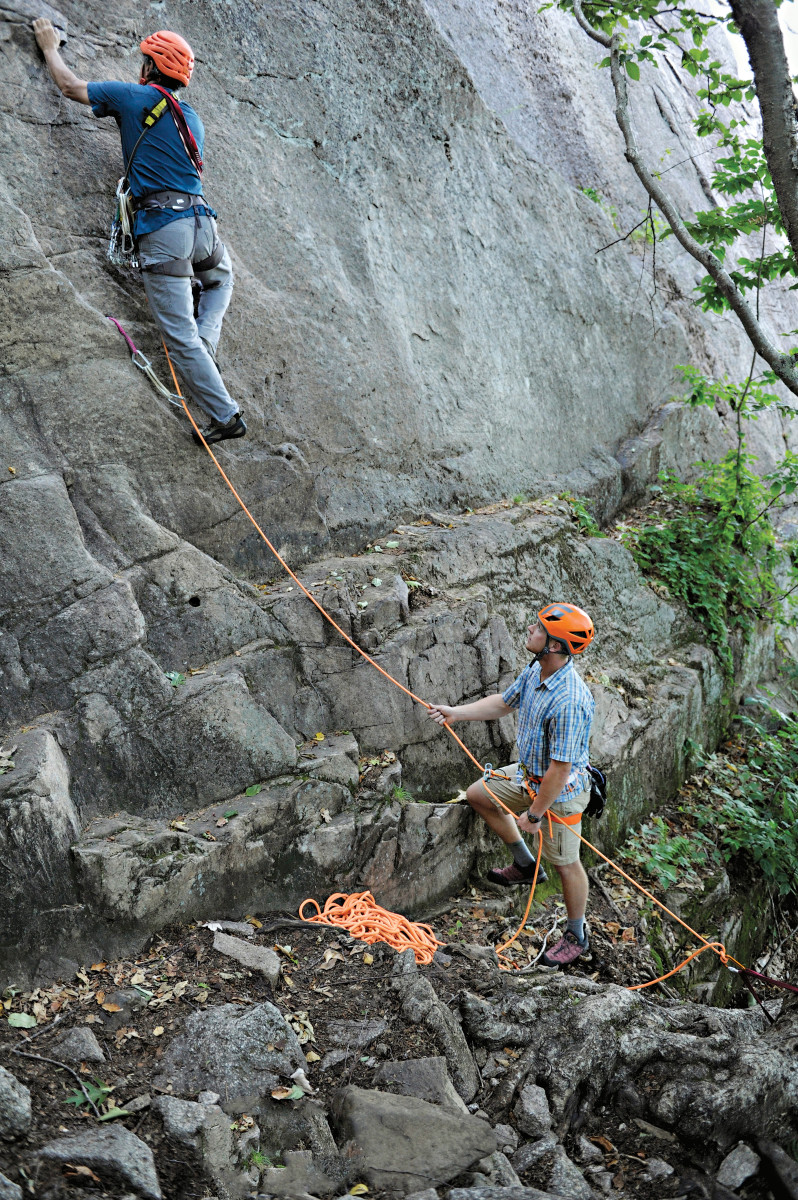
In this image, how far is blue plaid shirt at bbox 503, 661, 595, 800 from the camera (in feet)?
16.2

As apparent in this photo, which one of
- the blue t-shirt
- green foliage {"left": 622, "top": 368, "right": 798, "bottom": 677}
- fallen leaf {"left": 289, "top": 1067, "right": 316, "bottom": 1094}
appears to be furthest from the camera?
green foliage {"left": 622, "top": 368, "right": 798, "bottom": 677}

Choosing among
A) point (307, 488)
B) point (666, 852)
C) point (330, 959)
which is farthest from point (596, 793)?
point (307, 488)

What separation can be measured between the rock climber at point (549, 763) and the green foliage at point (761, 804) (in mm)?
2492

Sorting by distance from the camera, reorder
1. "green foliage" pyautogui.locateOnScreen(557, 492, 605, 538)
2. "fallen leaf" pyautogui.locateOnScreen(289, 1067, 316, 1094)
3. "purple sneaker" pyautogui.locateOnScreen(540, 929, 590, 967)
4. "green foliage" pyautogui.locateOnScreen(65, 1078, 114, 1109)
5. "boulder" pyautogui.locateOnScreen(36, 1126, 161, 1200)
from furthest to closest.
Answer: "green foliage" pyautogui.locateOnScreen(557, 492, 605, 538) < "purple sneaker" pyautogui.locateOnScreen(540, 929, 590, 967) < "fallen leaf" pyautogui.locateOnScreen(289, 1067, 316, 1094) < "green foliage" pyautogui.locateOnScreen(65, 1078, 114, 1109) < "boulder" pyautogui.locateOnScreen(36, 1126, 161, 1200)

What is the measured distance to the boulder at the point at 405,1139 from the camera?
3.09 metres

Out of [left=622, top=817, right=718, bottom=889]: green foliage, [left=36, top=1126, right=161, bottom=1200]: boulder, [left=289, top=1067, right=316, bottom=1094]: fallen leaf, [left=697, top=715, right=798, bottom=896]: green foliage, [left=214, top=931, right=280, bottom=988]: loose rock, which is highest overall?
[left=36, top=1126, right=161, bottom=1200]: boulder

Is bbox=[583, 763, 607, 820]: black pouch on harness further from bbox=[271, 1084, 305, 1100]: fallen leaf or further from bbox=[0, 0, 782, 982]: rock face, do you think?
bbox=[271, 1084, 305, 1100]: fallen leaf

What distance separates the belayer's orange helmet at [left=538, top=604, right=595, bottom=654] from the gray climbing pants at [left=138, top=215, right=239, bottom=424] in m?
2.60

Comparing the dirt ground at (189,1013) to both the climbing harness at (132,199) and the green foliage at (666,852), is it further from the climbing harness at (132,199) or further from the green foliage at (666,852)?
the climbing harness at (132,199)

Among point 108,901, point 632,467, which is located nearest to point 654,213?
point 632,467

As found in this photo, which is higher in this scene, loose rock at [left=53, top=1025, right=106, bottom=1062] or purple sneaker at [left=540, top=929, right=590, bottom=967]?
loose rock at [left=53, top=1025, right=106, bottom=1062]

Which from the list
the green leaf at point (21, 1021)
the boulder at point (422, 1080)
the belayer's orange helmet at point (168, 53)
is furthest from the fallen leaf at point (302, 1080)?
the belayer's orange helmet at point (168, 53)

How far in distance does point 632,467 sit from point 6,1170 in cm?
876

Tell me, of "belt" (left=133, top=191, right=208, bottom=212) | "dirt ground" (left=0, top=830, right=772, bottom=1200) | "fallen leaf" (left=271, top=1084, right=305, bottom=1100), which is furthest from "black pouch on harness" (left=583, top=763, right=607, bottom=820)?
"belt" (left=133, top=191, right=208, bottom=212)
